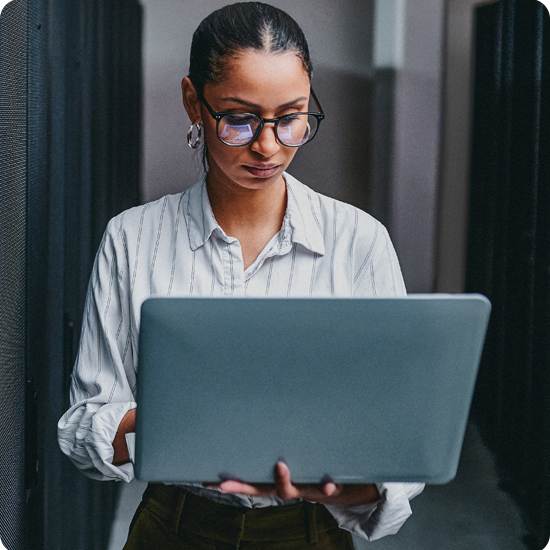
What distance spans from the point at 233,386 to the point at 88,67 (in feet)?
3.07

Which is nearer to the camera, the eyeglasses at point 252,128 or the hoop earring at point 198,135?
the eyeglasses at point 252,128

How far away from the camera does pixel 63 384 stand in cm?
129

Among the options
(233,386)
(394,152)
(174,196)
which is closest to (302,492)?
(233,386)

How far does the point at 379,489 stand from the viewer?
0.80m

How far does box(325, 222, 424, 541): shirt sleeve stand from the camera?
2.66 ft

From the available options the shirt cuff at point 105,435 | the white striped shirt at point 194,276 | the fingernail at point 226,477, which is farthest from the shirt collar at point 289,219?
the fingernail at point 226,477

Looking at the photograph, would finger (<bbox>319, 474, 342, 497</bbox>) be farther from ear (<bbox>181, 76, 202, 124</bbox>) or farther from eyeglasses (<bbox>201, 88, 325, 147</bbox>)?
ear (<bbox>181, 76, 202, 124</bbox>)

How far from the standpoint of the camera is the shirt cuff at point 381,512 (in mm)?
804

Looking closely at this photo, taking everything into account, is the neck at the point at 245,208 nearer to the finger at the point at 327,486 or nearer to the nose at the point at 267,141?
the nose at the point at 267,141

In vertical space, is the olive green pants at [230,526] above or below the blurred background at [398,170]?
below

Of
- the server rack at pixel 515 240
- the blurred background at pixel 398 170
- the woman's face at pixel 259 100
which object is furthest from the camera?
the server rack at pixel 515 240

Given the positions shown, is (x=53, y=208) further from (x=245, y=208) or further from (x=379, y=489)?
(x=379, y=489)

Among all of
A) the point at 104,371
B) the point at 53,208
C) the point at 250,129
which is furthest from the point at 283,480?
the point at 53,208

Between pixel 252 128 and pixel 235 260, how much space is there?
0.19 metres
